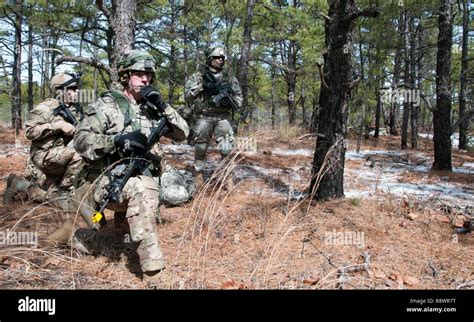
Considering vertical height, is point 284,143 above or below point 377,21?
below

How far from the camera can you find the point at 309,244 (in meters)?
3.50

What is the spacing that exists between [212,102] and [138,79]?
2.60 metres

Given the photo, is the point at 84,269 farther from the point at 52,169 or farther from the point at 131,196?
the point at 52,169

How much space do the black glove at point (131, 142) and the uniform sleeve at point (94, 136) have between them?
0.07 m

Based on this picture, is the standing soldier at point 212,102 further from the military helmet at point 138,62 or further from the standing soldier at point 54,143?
the military helmet at point 138,62

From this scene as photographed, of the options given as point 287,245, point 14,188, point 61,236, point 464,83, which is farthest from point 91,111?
point 464,83

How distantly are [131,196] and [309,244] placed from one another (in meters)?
1.77

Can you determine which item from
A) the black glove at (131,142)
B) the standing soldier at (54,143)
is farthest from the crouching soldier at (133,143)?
the standing soldier at (54,143)

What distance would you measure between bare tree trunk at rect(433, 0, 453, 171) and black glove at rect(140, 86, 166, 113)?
6447 mm

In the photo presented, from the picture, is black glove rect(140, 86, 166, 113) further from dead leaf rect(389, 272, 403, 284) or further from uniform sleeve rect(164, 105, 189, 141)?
dead leaf rect(389, 272, 403, 284)

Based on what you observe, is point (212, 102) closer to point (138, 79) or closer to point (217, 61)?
point (217, 61)

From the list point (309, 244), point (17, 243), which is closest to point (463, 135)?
point (309, 244)

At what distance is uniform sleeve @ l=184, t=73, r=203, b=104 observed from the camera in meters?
5.61

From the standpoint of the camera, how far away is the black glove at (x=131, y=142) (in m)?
2.85
